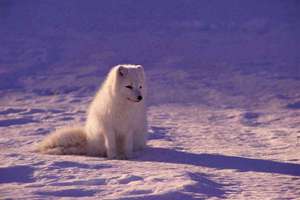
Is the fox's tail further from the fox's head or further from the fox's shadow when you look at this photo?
the fox's head

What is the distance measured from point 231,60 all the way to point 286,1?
7367 millimetres

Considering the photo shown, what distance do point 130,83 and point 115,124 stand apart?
462 millimetres

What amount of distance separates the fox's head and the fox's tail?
824 mm

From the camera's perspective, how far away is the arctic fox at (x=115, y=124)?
638 cm

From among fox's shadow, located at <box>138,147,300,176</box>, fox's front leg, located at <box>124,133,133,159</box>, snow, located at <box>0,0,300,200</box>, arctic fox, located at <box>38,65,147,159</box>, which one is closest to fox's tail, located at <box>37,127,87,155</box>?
arctic fox, located at <box>38,65,147,159</box>

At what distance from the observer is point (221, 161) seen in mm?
6219

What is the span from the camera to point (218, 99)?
424 inches

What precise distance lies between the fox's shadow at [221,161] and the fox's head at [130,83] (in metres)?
0.65

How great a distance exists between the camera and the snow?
16.7 feet

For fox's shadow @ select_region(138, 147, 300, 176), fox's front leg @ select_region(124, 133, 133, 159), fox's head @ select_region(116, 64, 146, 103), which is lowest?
fox's shadow @ select_region(138, 147, 300, 176)

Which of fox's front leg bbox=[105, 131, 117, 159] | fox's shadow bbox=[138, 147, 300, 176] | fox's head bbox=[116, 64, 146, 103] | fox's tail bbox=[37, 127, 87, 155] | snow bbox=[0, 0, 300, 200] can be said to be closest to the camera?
snow bbox=[0, 0, 300, 200]

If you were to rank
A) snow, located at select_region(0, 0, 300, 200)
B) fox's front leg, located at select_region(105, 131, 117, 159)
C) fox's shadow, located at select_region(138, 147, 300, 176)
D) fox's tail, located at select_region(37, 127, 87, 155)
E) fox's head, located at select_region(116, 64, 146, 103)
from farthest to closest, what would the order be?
fox's tail, located at select_region(37, 127, 87, 155)
fox's front leg, located at select_region(105, 131, 117, 159)
fox's head, located at select_region(116, 64, 146, 103)
fox's shadow, located at select_region(138, 147, 300, 176)
snow, located at select_region(0, 0, 300, 200)

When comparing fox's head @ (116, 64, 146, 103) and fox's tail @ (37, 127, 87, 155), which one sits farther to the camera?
fox's tail @ (37, 127, 87, 155)

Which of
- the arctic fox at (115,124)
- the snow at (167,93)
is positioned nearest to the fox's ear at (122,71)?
the arctic fox at (115,124)
